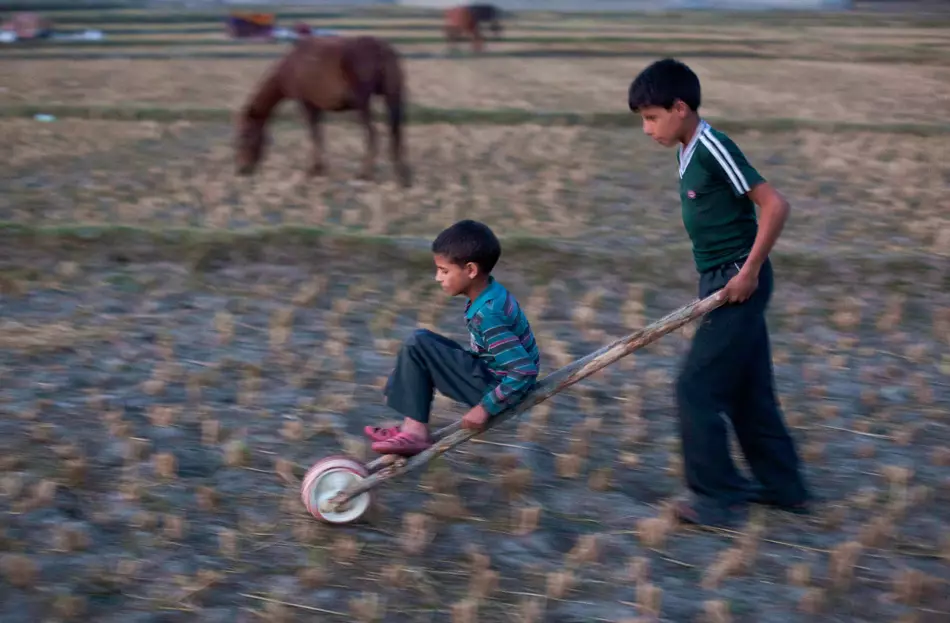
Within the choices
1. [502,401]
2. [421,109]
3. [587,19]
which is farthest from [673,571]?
[587,19]

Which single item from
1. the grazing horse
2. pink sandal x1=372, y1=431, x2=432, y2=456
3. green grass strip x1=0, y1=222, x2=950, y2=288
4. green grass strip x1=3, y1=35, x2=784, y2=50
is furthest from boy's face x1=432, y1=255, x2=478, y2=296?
the grazing horse


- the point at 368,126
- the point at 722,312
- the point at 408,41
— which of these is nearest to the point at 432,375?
the point at 722,312

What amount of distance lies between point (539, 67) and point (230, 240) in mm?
15917

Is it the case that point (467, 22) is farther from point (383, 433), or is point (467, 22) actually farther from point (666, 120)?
point (383, 433)

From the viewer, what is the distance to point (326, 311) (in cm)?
613

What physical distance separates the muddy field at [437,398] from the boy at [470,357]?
0.36 metres

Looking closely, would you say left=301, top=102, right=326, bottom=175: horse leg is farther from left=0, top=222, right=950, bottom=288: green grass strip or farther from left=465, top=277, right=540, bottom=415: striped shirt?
left=465, top=277, right=540, bottom=415: striped shirt

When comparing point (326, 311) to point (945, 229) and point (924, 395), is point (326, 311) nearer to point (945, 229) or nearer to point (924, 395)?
point (924, 395)

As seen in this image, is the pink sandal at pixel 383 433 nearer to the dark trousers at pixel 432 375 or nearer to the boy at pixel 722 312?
the dark trousers at pixel 432 375

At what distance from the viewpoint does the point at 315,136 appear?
1050cm

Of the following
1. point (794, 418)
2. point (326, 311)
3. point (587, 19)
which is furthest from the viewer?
point (587, 19)

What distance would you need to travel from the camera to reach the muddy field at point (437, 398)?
3.32 m

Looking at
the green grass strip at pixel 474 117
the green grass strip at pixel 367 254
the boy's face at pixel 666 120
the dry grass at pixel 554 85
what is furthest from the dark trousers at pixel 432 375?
the dry grass at pixel 554 85

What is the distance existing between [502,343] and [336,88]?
290 inches
